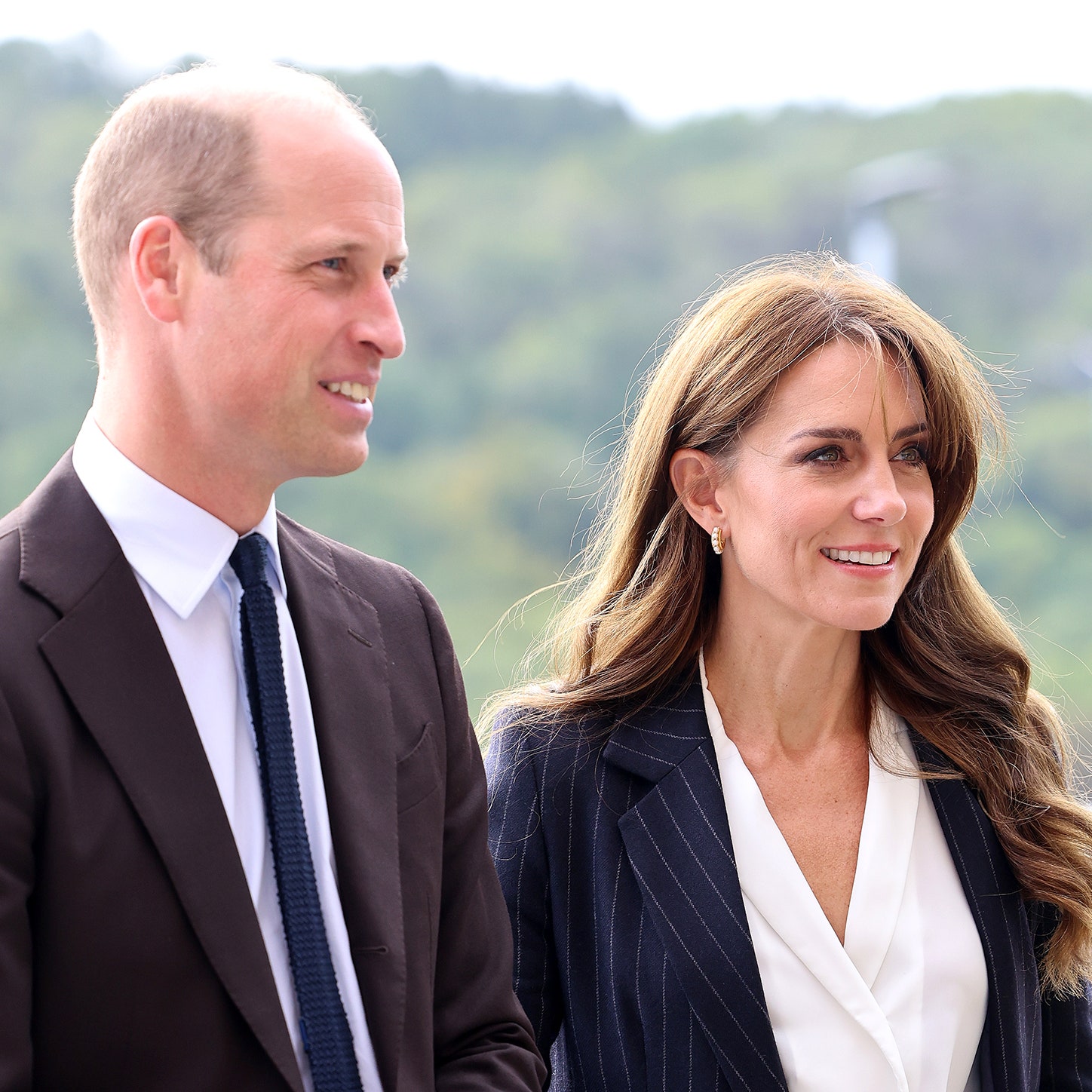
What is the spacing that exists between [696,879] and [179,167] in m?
1.44

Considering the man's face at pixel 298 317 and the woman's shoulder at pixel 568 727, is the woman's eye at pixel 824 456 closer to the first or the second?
the woman's shoulder at pixel 568 727

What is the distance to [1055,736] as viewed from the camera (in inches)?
107

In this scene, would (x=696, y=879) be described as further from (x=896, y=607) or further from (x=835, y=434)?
(x=835, y=434)

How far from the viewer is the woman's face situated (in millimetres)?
2453

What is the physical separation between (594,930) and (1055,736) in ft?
3.17

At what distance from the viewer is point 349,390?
1757 millimetres

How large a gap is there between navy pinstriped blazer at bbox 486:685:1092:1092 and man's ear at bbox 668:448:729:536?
32 centimetres

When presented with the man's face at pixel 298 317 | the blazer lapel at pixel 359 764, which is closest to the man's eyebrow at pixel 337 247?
the man's face at pixel 298 317

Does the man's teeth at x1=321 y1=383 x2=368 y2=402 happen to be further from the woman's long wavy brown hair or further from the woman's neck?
the woman's neck

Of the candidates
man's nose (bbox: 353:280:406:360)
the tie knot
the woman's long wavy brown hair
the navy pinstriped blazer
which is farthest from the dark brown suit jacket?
the woman's long wavy brown hair

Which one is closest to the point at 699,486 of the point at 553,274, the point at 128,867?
the point at 128,867

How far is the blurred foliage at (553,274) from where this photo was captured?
56.0 ft

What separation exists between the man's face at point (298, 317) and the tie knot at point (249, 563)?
8 cm

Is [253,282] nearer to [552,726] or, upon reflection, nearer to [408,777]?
[408,777]
